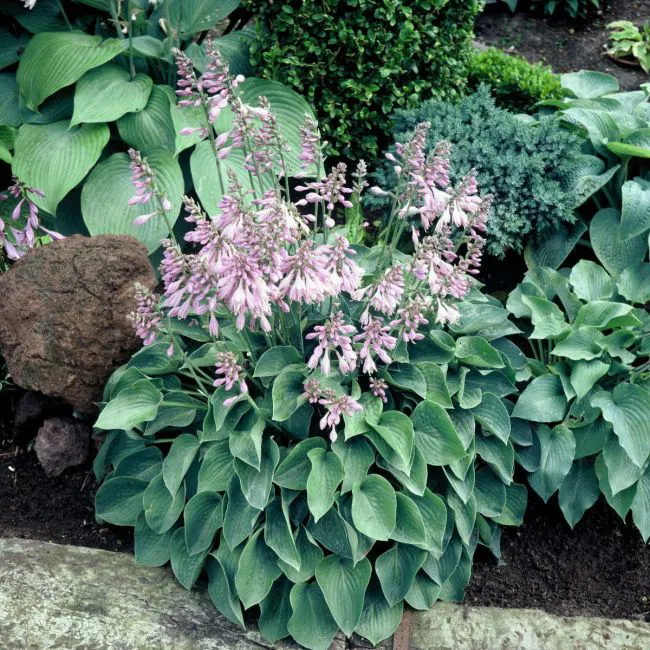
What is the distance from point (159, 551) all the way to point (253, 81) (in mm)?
2695

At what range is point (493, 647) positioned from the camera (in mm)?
3465

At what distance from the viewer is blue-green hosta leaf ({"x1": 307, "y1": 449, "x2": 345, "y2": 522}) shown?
10.7 ft

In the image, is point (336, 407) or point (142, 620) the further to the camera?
point (142, 620)

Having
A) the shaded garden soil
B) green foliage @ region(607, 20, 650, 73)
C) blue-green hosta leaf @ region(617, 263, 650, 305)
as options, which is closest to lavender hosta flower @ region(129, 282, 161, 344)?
blue-green hosta leaf @ region(617, 263, 650, 305)

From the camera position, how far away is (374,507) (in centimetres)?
337

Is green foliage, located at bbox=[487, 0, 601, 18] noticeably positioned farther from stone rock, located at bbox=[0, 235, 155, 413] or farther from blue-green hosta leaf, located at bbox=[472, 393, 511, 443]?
stone rock, located at bbox=[0, 235, 155, 413]

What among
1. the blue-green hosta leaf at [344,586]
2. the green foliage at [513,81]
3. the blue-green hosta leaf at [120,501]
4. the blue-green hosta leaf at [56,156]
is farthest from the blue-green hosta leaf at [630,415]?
the blue-green hosta leaf at [56,156]

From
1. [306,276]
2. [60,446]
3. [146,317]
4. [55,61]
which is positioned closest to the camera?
[306,276]

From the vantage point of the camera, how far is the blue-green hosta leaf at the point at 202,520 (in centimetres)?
345

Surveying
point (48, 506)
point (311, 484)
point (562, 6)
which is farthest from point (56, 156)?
point (562, 6)

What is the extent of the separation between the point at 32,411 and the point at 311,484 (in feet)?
5.37

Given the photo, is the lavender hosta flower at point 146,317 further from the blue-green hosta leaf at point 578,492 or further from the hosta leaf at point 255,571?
the blue-green hosta leaf at point 578,492

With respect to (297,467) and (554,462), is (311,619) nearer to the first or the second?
(297,467)

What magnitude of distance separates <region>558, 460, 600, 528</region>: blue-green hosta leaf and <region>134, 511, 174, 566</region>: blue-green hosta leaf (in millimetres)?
1785
